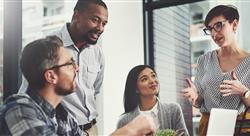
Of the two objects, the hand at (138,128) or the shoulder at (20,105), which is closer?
the shoulder at (20,105)

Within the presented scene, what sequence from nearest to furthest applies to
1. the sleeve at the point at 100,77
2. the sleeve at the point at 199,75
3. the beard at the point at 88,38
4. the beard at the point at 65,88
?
the beard at the point at 65,88 < the beard at the point at 88,38 < the sleeve at the point at 100,77 < the sleeve at the point at 199,75

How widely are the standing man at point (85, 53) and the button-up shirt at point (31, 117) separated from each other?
0.20 metres

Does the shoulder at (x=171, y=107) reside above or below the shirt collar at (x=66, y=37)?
below

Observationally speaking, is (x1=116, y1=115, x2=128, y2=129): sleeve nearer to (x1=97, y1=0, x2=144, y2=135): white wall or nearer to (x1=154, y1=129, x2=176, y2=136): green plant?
(x1=97, y1=0, x2=144, y2=135): white wall

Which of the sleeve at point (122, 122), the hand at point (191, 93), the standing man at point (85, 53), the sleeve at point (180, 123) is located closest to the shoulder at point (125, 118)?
the sleeve at point (122, 122)

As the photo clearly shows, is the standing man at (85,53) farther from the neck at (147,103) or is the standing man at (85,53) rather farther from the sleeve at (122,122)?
the neck at (147,103)

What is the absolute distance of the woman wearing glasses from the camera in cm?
297

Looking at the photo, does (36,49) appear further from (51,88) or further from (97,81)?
(97,81)

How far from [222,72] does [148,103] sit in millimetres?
674

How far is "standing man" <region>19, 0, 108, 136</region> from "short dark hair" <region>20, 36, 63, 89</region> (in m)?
0.18

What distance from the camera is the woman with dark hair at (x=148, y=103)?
3.20 m

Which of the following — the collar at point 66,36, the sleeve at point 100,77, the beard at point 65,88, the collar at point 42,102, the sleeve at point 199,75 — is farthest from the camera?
the sleeve at point 199,75

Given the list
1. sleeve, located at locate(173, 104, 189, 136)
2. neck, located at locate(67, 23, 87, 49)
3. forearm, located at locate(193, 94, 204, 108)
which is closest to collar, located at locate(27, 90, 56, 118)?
neck, located at locate(67, 23, 87, 49)

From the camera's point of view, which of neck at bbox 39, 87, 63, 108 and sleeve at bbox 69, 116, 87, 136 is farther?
sleeve at bbox 69, 116, 87, 136
